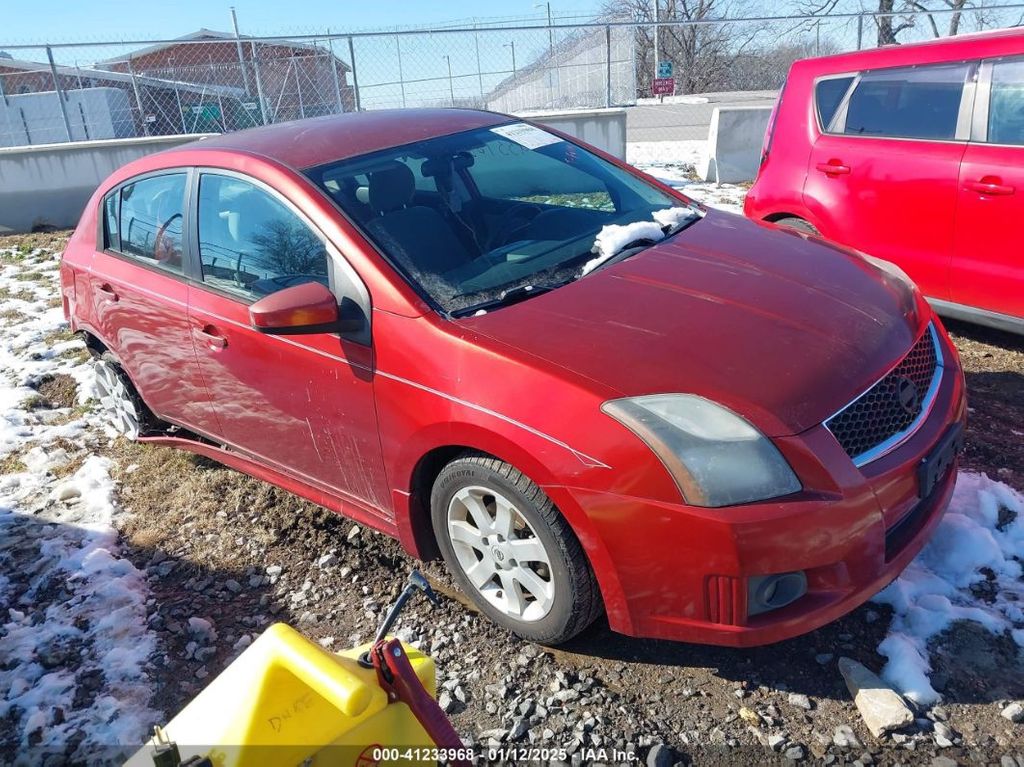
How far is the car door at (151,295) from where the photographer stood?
144 inches

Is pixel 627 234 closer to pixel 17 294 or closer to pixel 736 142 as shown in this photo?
pixel 17 294

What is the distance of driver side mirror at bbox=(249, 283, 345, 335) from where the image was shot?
2721 mm

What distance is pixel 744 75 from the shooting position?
23234mm

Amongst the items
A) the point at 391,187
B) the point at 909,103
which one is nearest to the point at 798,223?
the point at 909,103

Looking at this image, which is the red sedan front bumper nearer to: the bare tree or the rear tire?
the rear tire

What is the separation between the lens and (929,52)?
4797 mm

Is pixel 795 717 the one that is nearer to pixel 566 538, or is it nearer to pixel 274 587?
pixel 566 538

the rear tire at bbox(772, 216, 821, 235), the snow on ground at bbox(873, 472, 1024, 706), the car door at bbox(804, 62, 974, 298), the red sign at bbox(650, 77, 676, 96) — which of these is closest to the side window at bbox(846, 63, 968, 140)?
the car door at bbox(804, 62, 974, 298)

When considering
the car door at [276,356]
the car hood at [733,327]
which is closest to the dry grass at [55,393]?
the car door at [276,356]

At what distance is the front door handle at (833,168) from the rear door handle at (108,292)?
4144 mm

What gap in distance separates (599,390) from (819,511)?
68 centimetres

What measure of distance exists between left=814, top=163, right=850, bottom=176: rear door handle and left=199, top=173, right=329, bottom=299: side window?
351 centimetres

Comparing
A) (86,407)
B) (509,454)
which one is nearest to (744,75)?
(86,407)

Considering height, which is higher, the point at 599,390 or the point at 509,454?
the point at 599,390
